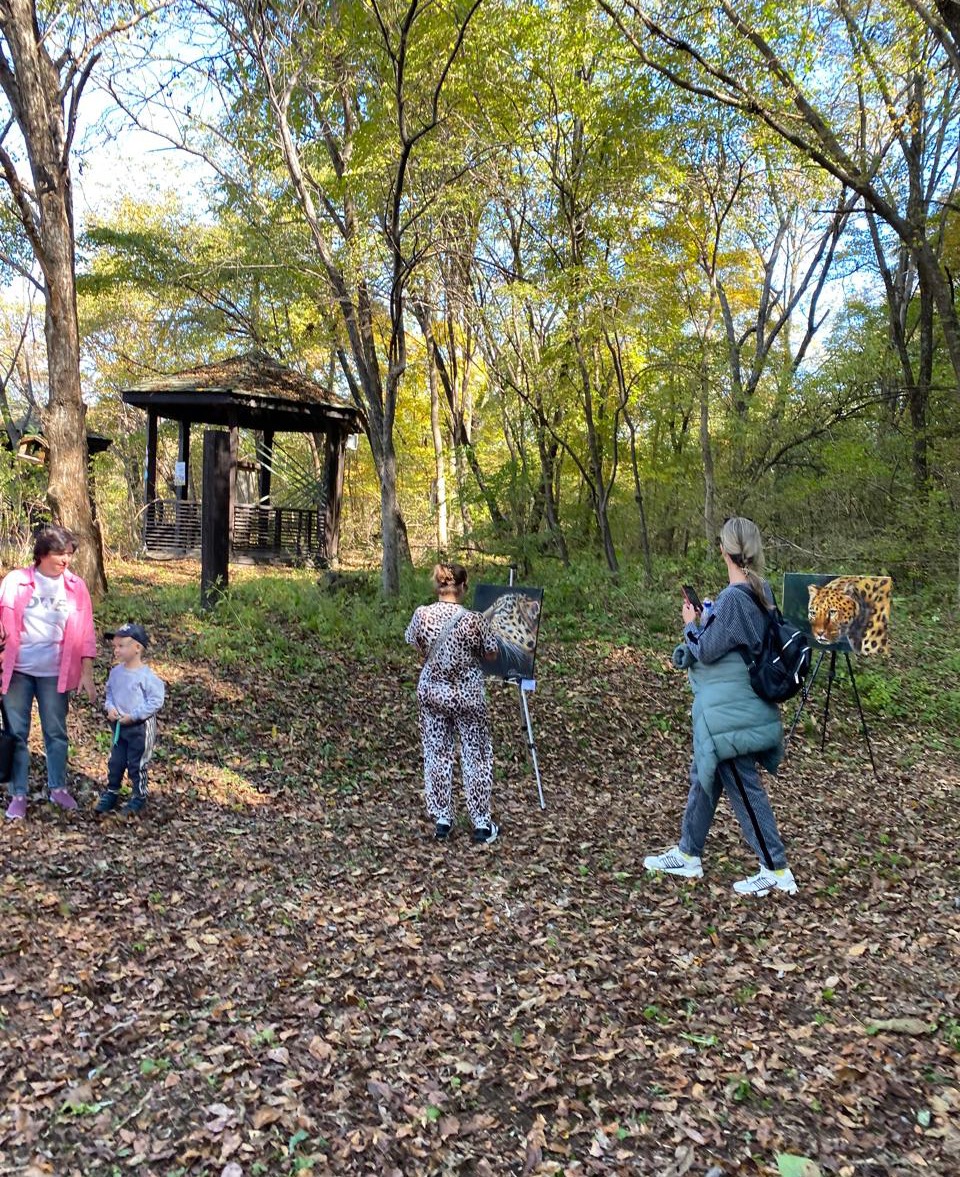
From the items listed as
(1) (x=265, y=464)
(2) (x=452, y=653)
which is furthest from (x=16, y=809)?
(1) (x=265, y=464)

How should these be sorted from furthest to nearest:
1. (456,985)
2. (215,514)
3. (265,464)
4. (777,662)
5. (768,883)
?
(265,464)
(215,514)
(768,883)
(777,662)
(456,985)

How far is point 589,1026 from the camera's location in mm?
3312

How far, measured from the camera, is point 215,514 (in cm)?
943

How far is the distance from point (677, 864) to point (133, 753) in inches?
132

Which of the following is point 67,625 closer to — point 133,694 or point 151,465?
point 133,694

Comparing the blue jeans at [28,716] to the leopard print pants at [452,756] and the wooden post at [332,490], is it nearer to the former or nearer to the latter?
the leopard print pants at [452,756]

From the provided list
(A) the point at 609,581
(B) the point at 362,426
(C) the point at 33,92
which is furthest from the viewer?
(B) the point at 362,426

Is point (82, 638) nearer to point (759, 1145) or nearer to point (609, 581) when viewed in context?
point (759, 1145)

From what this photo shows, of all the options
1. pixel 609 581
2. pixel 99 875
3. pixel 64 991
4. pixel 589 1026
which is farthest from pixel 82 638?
pixel 609 581

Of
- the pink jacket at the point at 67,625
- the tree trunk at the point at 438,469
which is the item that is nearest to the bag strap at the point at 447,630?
the pink jacket at the point at 67,625

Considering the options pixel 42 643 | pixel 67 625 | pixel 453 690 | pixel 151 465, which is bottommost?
pixel 453 690

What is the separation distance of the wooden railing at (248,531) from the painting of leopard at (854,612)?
12757 mm

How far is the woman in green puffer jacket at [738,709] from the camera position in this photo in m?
4.25

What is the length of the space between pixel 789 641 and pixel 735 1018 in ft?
5.84
